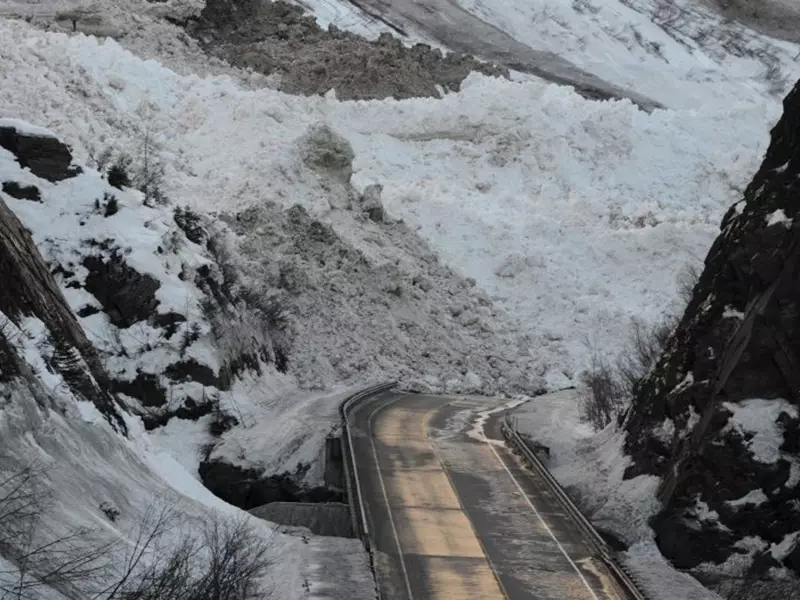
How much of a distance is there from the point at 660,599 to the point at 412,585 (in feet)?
9.69

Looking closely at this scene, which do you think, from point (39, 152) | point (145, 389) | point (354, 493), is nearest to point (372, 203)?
point (39, 152)

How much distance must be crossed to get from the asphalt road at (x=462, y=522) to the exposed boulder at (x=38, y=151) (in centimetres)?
860

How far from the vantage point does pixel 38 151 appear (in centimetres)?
2272

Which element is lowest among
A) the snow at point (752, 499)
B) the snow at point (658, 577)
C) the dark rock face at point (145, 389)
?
the dark rock face at point (145, 389)

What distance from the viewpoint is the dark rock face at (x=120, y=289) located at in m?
21.5

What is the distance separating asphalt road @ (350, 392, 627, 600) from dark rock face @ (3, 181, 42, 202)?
844 cm

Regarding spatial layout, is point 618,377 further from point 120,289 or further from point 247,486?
point 120,289

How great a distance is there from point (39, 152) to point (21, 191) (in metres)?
1.15

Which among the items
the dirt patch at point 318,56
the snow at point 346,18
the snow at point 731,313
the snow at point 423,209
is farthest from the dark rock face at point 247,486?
the snow at point 346,18

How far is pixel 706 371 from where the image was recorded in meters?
→ 15.3

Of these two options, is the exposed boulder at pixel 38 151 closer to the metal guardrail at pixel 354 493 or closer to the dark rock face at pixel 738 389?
the metal guardrail at pixel 354 493

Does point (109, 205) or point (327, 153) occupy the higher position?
point (109, 205)

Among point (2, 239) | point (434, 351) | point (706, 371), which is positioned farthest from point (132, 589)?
point (434, 351)

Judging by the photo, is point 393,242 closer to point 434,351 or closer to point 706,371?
point 434,351
